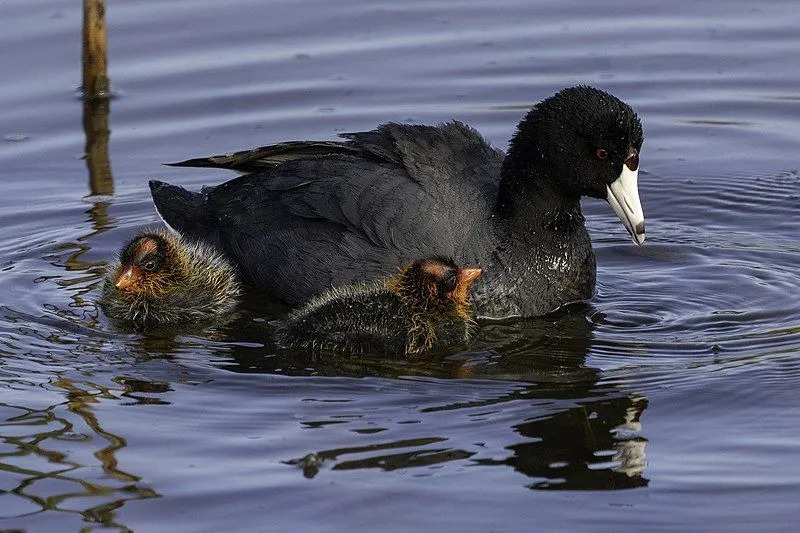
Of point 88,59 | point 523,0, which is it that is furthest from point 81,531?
point 523,0

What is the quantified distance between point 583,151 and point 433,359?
1.35 meters

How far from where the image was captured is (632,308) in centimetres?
745

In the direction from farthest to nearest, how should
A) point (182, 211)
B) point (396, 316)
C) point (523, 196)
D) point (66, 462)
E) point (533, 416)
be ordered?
point (182, 211) < point (523, 196) < point (396, 316) < point (533, 416) < point (66, 462)

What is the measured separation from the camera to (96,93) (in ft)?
34.6

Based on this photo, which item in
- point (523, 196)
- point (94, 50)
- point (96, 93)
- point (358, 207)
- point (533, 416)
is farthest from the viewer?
point (96, 93)

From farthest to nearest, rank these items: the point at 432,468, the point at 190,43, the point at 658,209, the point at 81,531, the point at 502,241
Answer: the point at 190,43
the point at 658,209
the point at 502,241
the point at 432,468
the point at 81,531

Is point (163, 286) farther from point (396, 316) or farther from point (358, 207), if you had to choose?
point (396, 316)

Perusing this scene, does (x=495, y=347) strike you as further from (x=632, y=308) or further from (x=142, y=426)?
(x=142, y=426)

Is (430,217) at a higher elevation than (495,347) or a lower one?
higher

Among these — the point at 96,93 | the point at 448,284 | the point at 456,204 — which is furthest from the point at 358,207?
the point at 96,93

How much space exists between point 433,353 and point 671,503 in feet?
6.16

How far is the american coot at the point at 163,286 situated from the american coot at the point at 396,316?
0.70 metres

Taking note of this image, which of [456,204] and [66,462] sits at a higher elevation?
[456,204]

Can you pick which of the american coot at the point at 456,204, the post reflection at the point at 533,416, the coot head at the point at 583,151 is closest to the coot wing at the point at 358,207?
the american coot at the point at 456,204
